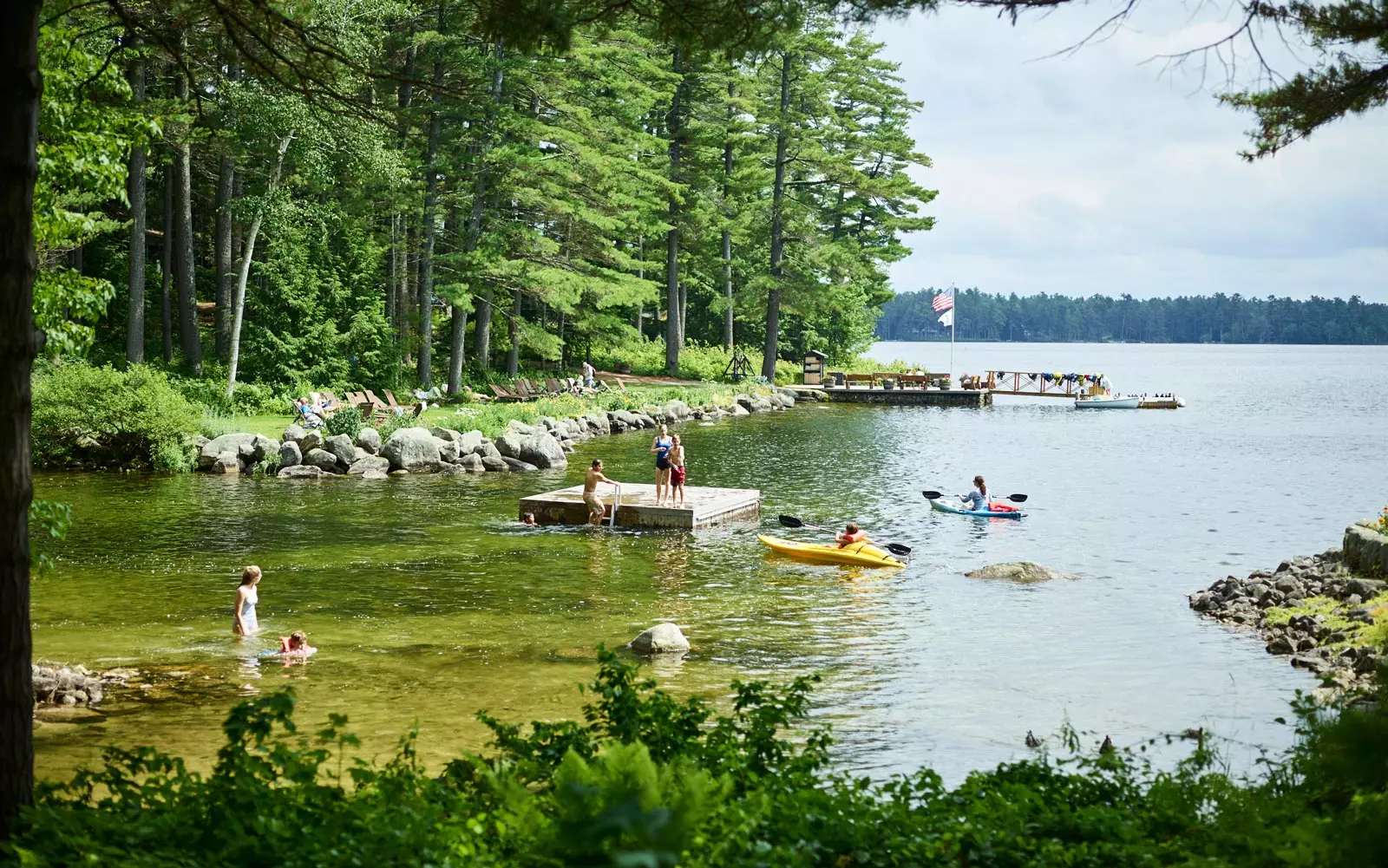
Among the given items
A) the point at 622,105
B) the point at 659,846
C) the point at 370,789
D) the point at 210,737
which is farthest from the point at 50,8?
the point at 622,105

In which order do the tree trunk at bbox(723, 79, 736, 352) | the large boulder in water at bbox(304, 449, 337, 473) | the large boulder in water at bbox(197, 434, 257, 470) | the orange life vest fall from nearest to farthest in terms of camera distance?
the orange life vest, the large boulder in water at bbox(197, 434, 257, 470), the large boulder in water at bbox(304, 449, 337, 473), the tree trunk at bbox(723, 79, 736, 352)


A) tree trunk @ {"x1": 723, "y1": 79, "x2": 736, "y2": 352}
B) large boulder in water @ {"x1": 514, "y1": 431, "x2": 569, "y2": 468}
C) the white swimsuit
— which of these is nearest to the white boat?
tree trunk @ {"x1": 723, "y1": 79, "x2": 736, "y2": 352}

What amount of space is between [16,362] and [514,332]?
40178mm

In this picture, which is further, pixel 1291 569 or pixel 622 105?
pixel 622 105

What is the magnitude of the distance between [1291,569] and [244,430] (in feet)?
81.7

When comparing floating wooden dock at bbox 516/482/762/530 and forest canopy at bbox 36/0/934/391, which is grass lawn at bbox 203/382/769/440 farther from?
floating wooden dock at bbox 516/482/762/530

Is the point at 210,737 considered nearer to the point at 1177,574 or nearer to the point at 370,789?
the point at 370,789

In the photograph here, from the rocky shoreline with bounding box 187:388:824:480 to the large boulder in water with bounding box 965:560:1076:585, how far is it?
607 inches

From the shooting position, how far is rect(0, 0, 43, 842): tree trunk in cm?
651

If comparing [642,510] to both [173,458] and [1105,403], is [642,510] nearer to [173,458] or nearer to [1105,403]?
[173,458]

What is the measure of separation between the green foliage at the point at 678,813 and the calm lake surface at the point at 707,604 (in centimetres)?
292

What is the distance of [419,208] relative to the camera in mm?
40031

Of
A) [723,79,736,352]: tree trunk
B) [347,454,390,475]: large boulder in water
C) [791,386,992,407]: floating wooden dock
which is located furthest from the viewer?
[791,386,992,407]: floating wooden dock

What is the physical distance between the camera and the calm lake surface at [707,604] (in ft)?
40.0
